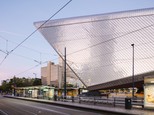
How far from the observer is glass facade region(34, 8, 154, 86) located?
56531 mm

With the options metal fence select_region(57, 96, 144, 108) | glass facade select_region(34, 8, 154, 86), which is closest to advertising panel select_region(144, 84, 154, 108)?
metal fence select_region(57, 96, 144, 108)

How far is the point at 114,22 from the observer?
2363 inches

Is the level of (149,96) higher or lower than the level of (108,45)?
lower

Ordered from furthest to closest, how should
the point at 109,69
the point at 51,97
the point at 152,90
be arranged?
the point at 109,69 → the point at 51,97 → the point at 152,90

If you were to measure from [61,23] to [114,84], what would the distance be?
1722cm

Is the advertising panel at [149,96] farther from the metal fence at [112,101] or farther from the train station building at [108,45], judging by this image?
the train station building at [108,45]

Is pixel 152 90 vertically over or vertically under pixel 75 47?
under

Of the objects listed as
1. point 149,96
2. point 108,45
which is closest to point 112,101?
point 149,96

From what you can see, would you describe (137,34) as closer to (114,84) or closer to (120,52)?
(120,52)

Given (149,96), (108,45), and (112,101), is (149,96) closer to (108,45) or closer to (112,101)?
(112,101)

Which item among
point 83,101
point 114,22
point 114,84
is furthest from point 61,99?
point 114,22

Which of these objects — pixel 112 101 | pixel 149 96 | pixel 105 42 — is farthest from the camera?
pixel 105 42

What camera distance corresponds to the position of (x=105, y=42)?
62.0 m

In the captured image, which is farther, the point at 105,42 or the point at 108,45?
the point at 105,42
